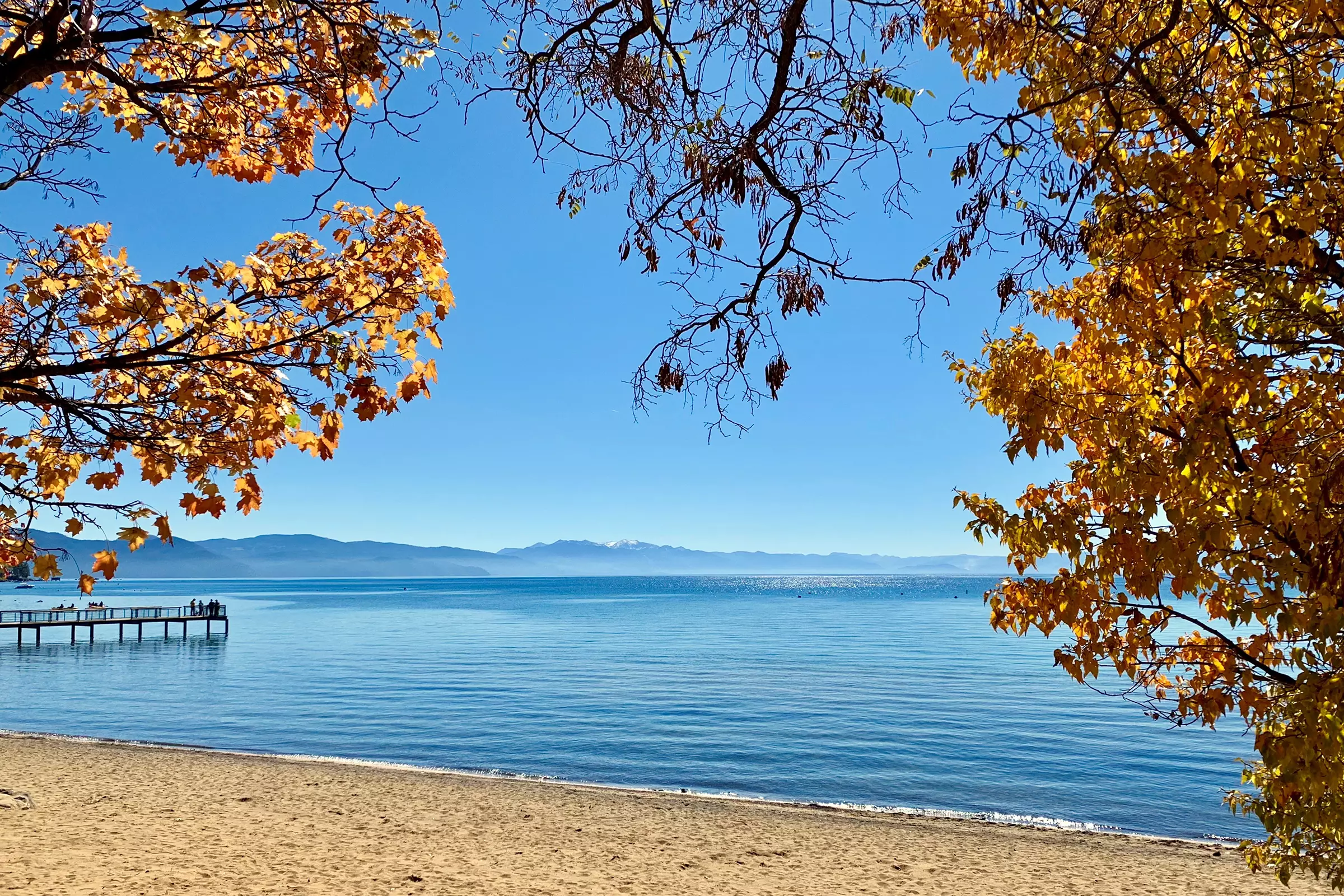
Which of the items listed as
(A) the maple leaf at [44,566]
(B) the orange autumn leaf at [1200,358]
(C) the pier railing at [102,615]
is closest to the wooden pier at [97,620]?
(C) the pier railing at [102,615]

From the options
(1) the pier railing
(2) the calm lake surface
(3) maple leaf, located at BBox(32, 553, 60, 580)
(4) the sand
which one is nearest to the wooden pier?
(1) the pier railing

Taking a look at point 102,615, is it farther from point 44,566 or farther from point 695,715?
point 44,566

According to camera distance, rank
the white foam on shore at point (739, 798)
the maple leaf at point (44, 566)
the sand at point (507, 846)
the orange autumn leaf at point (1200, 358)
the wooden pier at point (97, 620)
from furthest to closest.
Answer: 1. the wooden pier at point (97, 620)
2. the white foam on shore at point (739, 798)
3. the sand at point (507, 846)
4. the maple leaf at point (44, 566)
5. the orange autumn leaf at point (1200, 358)

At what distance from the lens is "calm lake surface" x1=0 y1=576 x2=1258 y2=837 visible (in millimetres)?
19281

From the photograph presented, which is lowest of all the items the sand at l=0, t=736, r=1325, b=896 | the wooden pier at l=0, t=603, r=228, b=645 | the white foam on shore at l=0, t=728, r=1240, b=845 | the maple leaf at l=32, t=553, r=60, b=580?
the wooden pier at l=0, t=603, r=228, b=645

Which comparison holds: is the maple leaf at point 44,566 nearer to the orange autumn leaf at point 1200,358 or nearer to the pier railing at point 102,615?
the orange autumn leaf at point 1200,358

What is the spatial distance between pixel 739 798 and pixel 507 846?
622cm

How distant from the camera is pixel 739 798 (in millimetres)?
16969

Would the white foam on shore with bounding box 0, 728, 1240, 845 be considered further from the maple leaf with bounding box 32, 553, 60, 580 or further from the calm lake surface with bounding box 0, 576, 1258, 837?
the maple leaf with bounding box 32, 553, 60, 580

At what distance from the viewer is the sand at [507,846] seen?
1042cm

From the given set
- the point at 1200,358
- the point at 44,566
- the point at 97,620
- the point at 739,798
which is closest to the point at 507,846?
the point at 739,798

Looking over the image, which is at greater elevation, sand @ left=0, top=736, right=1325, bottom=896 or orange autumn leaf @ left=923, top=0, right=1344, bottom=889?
orange autumn leaf @ left=923, top=0, right=1344, bottom=889

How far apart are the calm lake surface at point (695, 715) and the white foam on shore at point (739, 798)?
1.57 ft

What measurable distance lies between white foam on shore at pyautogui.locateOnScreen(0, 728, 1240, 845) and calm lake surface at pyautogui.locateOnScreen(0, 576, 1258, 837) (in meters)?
0.48
